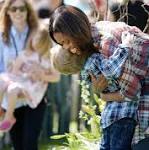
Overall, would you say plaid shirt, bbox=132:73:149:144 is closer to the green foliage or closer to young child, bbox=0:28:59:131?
the green foliage

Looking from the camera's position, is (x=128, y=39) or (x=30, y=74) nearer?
(x=128, y=39)

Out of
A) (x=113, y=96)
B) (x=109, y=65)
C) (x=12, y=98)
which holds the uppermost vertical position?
(x=109, y=65)

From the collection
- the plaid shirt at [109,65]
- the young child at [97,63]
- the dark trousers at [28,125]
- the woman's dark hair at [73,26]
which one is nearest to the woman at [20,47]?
the dark trousers at [28,125]

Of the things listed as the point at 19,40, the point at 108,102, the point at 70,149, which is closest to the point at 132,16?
the point at 108,102

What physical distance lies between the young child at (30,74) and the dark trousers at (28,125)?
76 mm

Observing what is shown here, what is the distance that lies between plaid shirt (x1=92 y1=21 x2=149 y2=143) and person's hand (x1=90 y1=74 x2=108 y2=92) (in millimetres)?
122

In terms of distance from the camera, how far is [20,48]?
5.74 metres

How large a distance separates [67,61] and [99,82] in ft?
0.64

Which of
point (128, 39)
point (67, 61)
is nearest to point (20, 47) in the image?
point (67, 61)

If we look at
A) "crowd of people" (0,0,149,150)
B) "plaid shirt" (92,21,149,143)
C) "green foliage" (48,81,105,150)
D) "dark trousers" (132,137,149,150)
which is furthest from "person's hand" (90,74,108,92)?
"green foliage" (48,81,105,150)

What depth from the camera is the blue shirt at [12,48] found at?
5.69m

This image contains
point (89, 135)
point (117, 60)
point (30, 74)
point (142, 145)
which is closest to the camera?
point (117, 60)

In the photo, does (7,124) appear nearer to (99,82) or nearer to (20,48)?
(20,48)

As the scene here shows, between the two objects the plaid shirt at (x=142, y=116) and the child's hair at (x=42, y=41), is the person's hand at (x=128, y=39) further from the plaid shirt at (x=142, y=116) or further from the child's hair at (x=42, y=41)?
the child's hair at (x=42, y=41)
